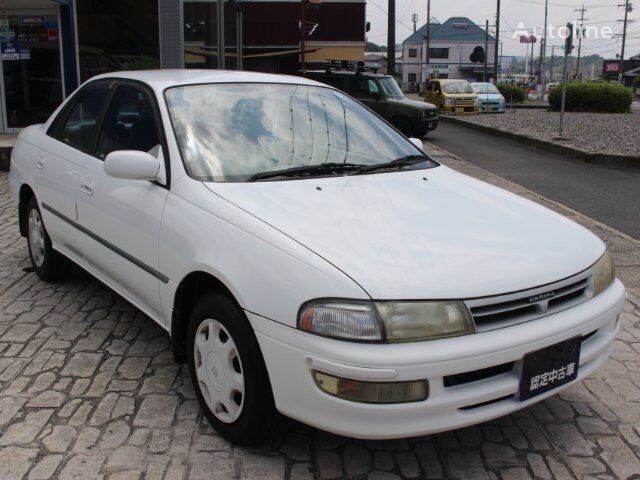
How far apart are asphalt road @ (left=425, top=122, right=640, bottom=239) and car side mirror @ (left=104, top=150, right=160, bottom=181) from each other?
5.48m

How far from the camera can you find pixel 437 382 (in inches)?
93.3

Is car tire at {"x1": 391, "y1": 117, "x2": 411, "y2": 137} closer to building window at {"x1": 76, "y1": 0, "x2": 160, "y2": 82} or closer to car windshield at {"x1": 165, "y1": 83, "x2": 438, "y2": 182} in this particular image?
building window at {"x1": 76, "y1": 0, "x2": 160, "y2": 82}

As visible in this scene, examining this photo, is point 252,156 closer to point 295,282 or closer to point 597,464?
point 295,282

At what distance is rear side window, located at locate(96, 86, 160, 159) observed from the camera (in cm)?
359

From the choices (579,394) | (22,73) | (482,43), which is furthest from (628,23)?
(579,394)

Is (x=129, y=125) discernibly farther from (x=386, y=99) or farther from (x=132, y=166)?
(x=386, y=99)

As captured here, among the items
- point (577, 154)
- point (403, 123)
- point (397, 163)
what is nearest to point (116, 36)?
point (403, 123)

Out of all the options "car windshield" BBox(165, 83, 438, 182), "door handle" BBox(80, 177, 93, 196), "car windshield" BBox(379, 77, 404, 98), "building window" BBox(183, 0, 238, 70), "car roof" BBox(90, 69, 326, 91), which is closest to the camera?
"car windshield" BBox(165, 83, 438, 182)

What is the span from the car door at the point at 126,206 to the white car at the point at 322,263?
13 millimetres

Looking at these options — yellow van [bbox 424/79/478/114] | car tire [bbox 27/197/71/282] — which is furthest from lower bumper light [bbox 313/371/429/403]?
yellow van [bbox 424/79/478/114]

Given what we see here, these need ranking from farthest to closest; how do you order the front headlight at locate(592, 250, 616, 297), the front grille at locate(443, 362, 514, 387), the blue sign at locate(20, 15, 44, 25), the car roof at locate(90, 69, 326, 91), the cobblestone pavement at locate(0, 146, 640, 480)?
the blue sign at locate(20, 15, 44, 25) → the car roof at locate(90, 69, 326, 91) → the front headlight at locate(592, 250, 616, 297) → the cobblestone pavement at locate(0, 146, 640, 480) → the front grille at locate(443, 362, 514, 387)

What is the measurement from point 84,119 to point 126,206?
1178 mm

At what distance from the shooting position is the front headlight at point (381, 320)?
234cm

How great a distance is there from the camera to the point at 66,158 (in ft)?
14.1
